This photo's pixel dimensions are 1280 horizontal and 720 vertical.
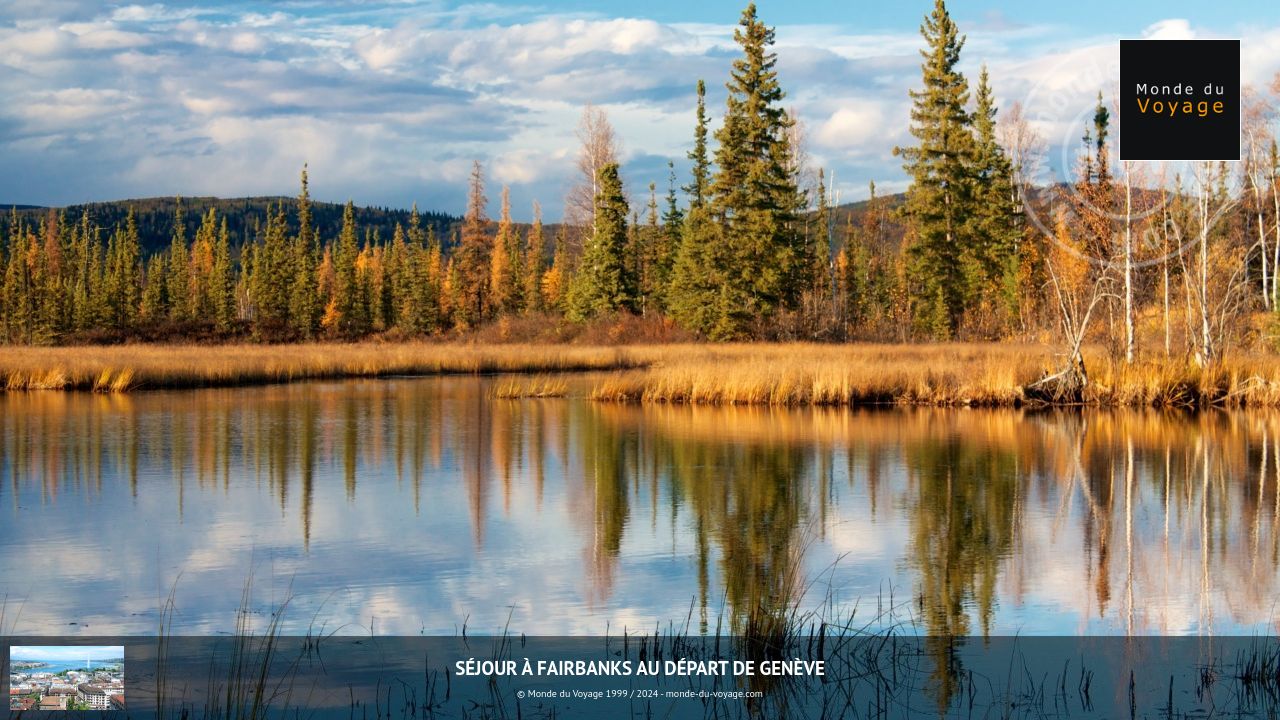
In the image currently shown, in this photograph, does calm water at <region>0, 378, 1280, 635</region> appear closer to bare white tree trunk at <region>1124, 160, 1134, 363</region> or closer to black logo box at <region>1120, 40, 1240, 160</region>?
bare white tree trunk at <region>1124, 160, 1134, 363</region>

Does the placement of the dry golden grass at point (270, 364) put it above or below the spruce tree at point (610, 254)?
below

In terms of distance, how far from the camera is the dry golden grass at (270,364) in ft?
99.5

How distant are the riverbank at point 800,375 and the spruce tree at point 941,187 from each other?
8.99m

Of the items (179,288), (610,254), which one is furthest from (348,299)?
(610,254)

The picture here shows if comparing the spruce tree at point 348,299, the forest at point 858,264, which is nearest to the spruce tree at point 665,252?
the forest at point 858,264

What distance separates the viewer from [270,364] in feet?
114

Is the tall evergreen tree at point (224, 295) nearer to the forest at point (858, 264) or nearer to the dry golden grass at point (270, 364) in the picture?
the forest at point (858, 264)

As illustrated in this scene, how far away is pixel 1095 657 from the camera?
7.12m

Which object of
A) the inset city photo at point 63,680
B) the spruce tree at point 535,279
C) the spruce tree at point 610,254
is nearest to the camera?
the inset city photo at point 63,680

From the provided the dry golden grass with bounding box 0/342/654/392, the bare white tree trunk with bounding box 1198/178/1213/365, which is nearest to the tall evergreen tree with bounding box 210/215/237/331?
the dry golden grass with bounding box 0/342/654/392

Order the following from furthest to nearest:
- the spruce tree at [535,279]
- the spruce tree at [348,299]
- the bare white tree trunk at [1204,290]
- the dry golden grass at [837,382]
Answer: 1. the spruce tree at [348,299]
2. the spruce tree at [535,279]
3. the dry golden grass at [837,382]
4. the bare white tree trunk at [1204,290]

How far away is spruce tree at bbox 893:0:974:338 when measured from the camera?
4331 centimetres

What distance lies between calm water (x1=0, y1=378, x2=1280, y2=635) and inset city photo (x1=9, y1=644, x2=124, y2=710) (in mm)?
997

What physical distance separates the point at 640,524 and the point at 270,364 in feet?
84.4
